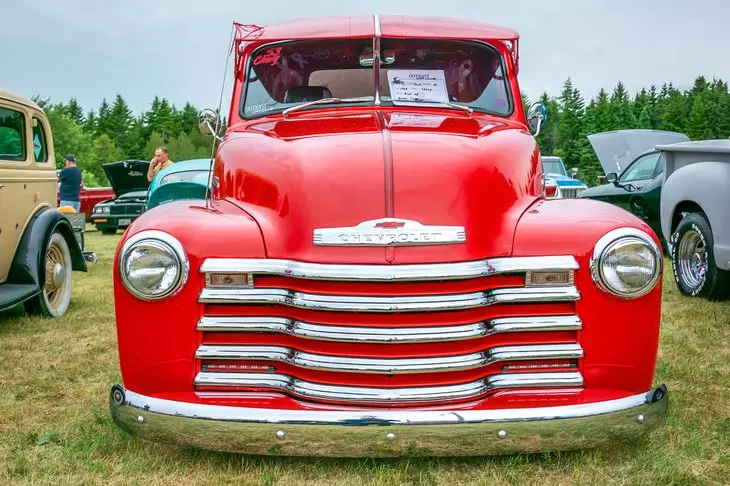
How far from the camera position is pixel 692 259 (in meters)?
6.86

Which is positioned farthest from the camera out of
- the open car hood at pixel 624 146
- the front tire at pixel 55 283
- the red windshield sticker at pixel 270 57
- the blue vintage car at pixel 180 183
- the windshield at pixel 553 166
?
the windshield at pixel 553 166

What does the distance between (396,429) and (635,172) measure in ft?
30.3

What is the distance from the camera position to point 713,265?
20.6 ft

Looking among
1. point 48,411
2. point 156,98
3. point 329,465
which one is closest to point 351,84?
point 329,465

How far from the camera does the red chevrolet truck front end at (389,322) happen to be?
2551mm

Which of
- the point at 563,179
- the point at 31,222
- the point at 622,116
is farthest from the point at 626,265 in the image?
the point at 622,116

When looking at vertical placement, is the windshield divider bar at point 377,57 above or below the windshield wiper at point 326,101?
above

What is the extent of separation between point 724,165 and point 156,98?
105 m

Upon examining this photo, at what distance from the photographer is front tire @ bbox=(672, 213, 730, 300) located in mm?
6277

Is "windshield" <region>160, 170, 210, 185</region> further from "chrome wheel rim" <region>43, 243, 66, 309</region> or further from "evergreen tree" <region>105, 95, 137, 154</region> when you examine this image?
"evergreen tree" <region>105, 95, 137, 154</region>

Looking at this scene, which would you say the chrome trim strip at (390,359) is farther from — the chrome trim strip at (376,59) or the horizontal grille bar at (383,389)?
the chrome trim strip at (376,59)

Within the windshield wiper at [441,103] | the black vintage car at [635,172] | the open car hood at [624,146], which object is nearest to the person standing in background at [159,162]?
the black vintage car at [635,172]

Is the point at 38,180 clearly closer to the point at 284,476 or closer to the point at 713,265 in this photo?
the point at 284,476

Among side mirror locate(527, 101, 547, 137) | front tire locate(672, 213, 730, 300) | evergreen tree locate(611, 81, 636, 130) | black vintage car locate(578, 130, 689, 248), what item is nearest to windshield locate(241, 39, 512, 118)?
side mirror locate(527, 101, 547, 137)
